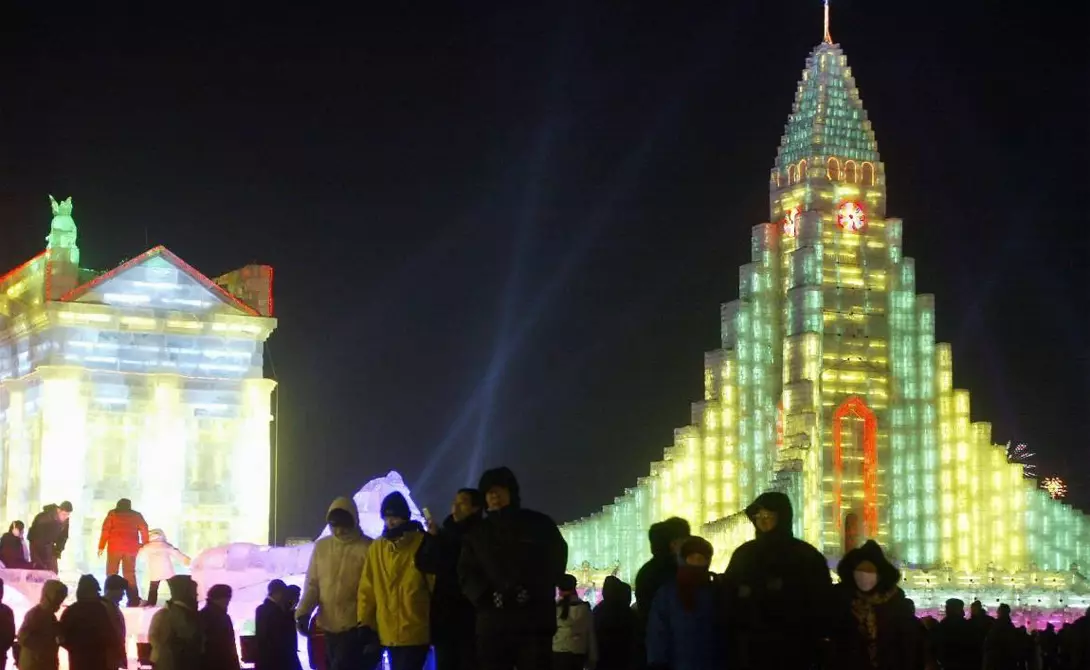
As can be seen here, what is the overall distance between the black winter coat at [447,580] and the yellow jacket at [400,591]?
0.30 ft

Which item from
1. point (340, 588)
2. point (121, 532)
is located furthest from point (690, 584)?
point (121, 532)

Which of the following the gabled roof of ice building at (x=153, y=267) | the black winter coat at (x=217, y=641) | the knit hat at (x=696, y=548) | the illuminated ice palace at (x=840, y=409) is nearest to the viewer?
the knit hat at (x=696, y=548)

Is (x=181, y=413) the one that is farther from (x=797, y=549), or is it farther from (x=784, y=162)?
(x=797, y=549)

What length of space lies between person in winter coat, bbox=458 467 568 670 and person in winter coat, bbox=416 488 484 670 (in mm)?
684

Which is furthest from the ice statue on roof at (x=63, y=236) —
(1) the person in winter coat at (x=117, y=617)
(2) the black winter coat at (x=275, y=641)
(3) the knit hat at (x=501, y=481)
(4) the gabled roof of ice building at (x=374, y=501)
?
(3) the knit hat at (x=501, y=481)

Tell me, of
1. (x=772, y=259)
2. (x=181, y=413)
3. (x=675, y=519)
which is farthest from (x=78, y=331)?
(x=675, y=519)

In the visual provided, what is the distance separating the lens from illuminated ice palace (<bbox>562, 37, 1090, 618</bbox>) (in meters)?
65.9

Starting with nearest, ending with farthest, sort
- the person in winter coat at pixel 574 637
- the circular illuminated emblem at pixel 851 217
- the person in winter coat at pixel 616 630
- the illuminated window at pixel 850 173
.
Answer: the person in winter coat at pixel 574 637 → the person in winter coat at pixel 616 630 → the circular illuminated emblem at pixel 851 217 → the illuminated window at pixel 850 173

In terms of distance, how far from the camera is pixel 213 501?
50469 mm

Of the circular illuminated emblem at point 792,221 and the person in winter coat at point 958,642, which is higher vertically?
the circular illuminated emblem at point 792,221

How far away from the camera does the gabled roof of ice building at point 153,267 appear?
49.7m

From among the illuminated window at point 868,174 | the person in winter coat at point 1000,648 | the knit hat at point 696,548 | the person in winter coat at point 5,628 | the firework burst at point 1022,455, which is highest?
the illuminated window at point 868,174

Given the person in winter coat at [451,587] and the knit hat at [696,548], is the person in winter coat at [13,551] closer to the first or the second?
the person in winter coat at [451,587]

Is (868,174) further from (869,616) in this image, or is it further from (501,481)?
(501,481)
